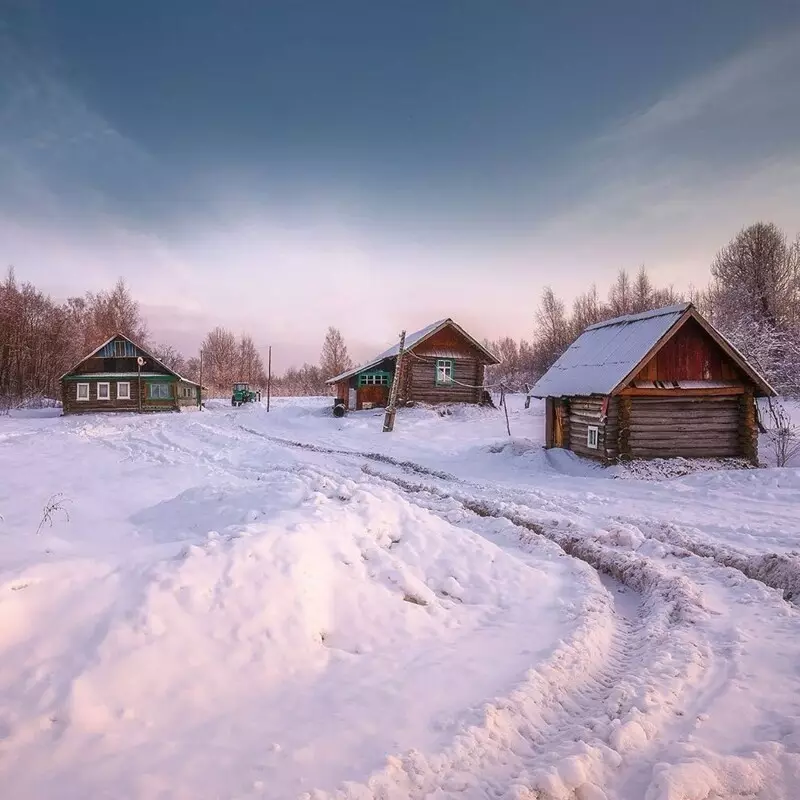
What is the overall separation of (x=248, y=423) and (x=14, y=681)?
2663 centimetres

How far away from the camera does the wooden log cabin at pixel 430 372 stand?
106 feet

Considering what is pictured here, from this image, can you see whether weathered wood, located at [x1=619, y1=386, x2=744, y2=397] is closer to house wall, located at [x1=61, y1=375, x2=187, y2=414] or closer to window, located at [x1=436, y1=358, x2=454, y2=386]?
window, located at [x1=436, y1=358, x2=454, y2=386]

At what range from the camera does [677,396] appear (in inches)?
567

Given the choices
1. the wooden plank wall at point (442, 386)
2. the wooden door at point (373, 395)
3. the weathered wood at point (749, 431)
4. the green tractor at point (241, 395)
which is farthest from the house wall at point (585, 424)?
the green tractor at point (241, 395)

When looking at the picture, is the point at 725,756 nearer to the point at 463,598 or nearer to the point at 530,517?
the point at 463,598

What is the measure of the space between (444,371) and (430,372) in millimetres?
1006

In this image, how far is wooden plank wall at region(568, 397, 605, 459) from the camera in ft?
48.1

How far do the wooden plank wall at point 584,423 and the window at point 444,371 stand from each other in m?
16.4

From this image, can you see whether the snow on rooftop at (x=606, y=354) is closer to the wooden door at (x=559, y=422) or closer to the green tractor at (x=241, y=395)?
the wooden door at (x=559, y=422)

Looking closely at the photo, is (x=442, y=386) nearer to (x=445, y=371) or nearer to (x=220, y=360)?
(x=445, y=371)

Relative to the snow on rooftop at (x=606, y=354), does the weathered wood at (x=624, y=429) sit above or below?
below

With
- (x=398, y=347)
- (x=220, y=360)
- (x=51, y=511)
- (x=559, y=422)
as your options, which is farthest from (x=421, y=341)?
(x=220, y=360)

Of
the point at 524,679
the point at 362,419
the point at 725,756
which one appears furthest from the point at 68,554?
the point at 362,419

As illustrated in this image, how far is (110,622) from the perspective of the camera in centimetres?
404
